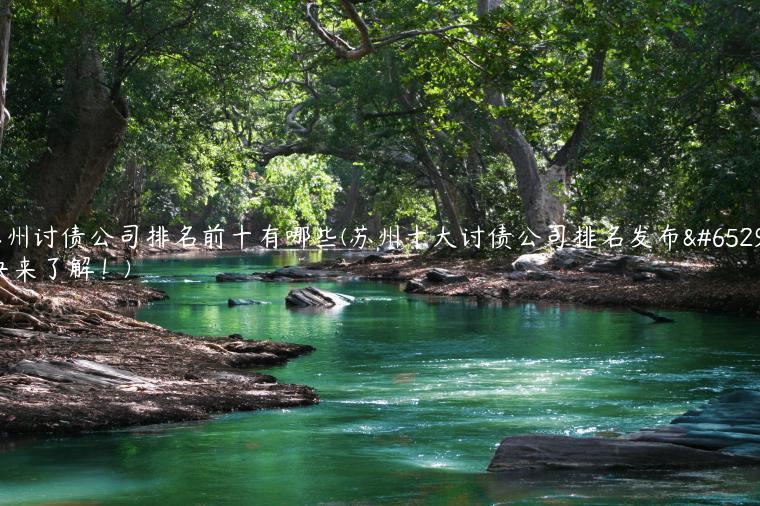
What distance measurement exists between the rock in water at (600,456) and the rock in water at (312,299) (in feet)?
57.2

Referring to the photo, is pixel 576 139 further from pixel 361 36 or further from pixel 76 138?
pixel 361 36

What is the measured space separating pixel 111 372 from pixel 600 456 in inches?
226

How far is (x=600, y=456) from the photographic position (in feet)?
27.7

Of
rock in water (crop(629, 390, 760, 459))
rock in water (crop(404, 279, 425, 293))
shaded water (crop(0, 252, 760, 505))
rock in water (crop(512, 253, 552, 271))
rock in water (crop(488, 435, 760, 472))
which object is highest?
rock in water (crop(512, 253, 552, 271))

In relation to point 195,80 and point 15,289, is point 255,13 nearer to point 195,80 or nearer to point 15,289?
point 195,80

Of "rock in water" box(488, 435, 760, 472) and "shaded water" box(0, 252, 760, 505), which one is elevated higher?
"rock in water" box(488, 435, 760, 472)

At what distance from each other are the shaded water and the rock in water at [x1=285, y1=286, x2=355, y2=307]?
3527mm

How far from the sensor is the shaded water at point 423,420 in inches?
318

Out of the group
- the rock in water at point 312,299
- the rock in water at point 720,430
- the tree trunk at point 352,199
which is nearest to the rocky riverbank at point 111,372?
the rock in water at point 720,430

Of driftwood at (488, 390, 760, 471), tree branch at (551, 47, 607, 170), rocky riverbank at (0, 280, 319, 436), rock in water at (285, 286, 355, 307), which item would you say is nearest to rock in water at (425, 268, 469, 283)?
tree branch at (551, 47, 607, 170)

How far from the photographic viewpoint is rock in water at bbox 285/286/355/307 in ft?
84.9

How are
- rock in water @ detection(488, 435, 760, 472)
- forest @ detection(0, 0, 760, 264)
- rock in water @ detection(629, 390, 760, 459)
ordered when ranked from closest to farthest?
1. rock in water @ detection(488, 435, 760, 472)
2. rock in water @ detection(629, 390, 760, 459)
3. forest @ detection(0, 0, 760, 264)

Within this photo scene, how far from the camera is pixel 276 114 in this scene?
43312mm

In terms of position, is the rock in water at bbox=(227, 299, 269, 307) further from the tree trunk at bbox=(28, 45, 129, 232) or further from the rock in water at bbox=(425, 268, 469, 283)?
the rock in water at bbox=(425, 268, 469, 283)
